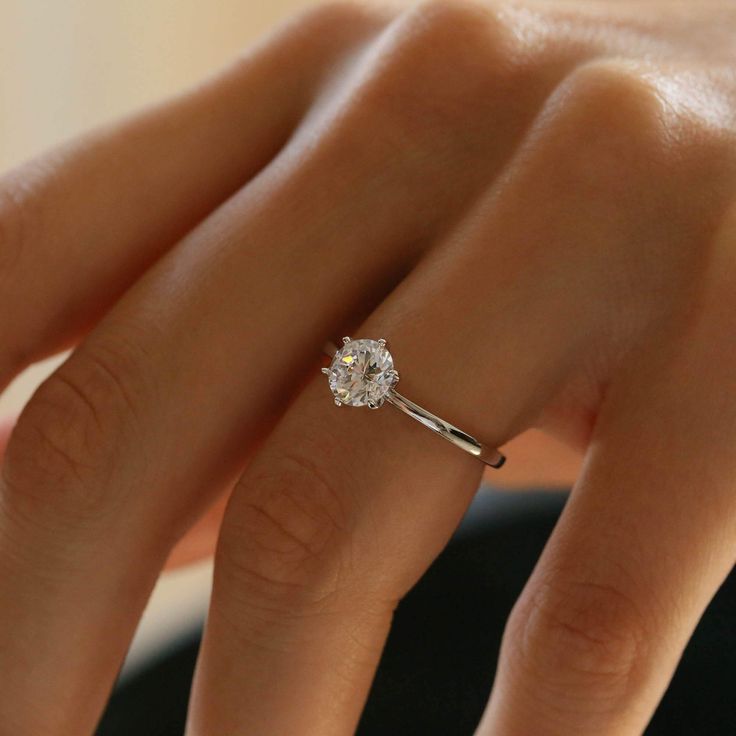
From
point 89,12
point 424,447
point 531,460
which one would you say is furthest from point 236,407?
point 89,12

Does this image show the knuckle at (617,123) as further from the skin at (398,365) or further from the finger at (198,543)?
the finger at (198,543)

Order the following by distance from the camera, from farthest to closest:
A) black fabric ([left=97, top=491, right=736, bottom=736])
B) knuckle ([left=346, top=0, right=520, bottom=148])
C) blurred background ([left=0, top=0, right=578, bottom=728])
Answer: blurred background ([left=0, top=0, right=578, bottom=728]) < black fabric ([left=97, top=491, right=736, bottom=736]) < knuckle ([left=346, top=0, right=520, bottom=148])

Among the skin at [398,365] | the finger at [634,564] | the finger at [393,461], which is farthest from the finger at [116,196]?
the finger at [634,564]

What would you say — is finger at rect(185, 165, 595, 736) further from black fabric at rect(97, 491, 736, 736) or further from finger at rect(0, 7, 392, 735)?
black fabric at rect(97, 491, 736, 736)

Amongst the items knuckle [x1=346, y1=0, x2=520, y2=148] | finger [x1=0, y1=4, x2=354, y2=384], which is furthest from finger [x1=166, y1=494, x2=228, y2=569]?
knuckle [x1=346, y1=0, x2=520, y2=148]

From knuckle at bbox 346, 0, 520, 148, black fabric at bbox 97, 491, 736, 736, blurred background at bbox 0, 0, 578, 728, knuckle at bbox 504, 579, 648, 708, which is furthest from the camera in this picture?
blurred background at bbox 0, 0, 578, 728

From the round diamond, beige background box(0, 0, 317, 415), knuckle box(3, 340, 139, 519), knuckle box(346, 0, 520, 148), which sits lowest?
knuckle box(3, 340, 139, 519)

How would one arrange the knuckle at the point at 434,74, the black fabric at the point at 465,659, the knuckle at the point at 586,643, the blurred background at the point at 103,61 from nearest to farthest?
the knuckle at the point at 586,643, the knuckle at the point at 434,74, the black fabric at the point at 465,659, the blurred background at the point at 103,61
